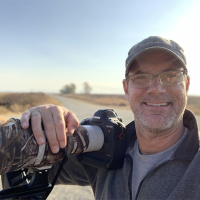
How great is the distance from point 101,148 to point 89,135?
0.66 ft

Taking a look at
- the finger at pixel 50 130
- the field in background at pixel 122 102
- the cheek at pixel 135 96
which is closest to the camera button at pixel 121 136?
the cheek at pixel 135 96

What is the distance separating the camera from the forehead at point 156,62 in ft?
5.61

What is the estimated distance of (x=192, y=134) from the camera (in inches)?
58.0

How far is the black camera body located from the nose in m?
0.44

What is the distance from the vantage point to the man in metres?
1.35

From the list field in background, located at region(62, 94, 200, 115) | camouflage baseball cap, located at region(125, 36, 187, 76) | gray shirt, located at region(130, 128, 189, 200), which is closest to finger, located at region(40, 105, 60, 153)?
gray shirt, located at region(130, 128, 189, 200)

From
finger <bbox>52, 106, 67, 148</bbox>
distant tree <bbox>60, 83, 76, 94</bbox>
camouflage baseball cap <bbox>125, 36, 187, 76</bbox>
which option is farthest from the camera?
distant tree <bbox>60, 83, 76, 94</bbox>

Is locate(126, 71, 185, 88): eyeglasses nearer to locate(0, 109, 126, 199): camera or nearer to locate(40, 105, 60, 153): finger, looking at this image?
locate(0, 109, 126, 199): camera

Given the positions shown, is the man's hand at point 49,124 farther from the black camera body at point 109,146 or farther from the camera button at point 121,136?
the camera button at point 121,136

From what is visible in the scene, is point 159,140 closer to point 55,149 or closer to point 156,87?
point 156,87

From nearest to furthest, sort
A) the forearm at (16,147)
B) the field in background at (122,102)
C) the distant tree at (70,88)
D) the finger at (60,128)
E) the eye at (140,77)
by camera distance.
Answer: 1. the forearm at (16,147)
2. the finger at (60,128)
3. the eye at (140,77)
4. the field in background at (122,102)
5. the distant tree at (70,88)

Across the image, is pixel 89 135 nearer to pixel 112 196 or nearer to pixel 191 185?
pixel 112 196

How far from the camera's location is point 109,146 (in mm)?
1562

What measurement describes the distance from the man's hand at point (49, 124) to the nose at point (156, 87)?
85cm
